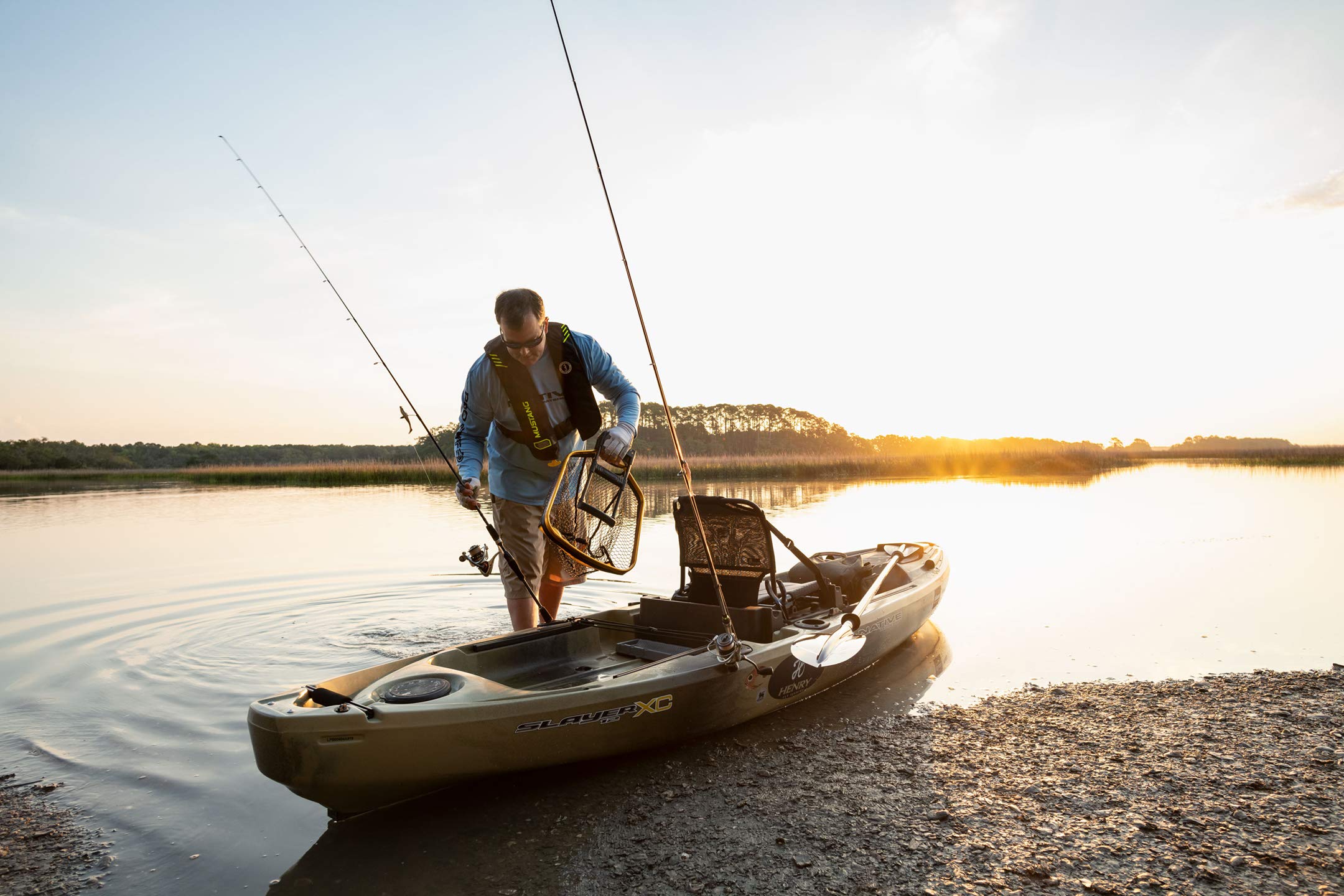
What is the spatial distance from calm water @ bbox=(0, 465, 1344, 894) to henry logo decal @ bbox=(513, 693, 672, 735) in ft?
1.34

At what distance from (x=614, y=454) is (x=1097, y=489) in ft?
79.8

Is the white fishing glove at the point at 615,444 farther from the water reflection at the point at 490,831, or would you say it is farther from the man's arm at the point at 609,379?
the water reflection at the point at 490,831

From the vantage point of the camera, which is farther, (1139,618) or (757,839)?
(1139,618)

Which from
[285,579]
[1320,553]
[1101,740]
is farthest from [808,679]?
[1320,553]

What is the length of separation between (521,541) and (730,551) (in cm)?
145

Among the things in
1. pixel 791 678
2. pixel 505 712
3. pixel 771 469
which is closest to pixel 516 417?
pixel 505 712

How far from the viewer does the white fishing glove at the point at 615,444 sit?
476cm

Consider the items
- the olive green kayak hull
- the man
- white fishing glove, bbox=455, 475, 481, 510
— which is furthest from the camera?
the man

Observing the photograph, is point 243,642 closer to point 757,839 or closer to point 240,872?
point 240,872

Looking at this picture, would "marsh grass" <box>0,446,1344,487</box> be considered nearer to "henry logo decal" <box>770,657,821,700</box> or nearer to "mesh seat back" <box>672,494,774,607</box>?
"mesh seat back" <box>672,494,774,607</box>

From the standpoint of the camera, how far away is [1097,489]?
24.8 m

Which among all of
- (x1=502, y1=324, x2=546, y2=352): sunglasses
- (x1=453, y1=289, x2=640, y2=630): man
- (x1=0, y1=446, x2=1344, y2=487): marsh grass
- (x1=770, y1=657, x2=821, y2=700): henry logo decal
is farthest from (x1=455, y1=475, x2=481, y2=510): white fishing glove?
(x1=0, y1=446, x2=1344, y2=487): marsh grass

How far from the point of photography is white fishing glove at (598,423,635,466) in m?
4.76

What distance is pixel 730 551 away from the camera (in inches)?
216
